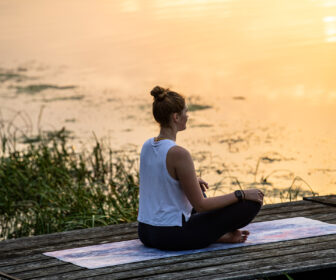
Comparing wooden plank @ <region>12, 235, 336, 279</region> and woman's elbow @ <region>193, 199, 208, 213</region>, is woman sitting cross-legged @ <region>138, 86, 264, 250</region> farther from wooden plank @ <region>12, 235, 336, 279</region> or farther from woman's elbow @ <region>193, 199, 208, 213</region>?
wooden plank @ <region>12, 235, 336, 279</region>

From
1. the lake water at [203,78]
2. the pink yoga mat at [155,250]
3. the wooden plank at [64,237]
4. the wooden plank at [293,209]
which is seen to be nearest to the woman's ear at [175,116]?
the pink yoga mat at [155,250]

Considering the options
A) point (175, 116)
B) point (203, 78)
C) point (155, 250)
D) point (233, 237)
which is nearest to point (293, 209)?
point (233, 237)

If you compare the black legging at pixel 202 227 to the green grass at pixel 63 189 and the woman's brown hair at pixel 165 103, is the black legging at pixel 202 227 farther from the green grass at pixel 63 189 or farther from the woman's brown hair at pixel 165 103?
the green grass at pixel 63 189

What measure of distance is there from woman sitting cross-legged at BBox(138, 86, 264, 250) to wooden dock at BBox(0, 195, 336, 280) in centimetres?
13

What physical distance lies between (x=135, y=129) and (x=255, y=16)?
6.75 m

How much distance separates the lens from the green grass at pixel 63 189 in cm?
654

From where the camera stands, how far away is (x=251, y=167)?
28.0 ft

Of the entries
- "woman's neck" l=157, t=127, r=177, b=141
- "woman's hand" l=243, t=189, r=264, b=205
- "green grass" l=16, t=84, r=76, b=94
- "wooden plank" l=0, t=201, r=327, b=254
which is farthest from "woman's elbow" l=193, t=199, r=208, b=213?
"green grass" l=16, t=84, r=76, b=94

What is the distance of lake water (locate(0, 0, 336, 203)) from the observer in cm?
898

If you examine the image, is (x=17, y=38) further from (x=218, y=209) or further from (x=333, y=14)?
(x=218, y=209)

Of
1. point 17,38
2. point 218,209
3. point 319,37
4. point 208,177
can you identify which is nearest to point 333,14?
point 319,37

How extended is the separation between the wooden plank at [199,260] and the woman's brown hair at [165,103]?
2.62 feet

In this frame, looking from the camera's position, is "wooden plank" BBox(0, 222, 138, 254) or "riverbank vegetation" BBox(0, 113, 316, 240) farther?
"riverbank vegetation" BBox(0, 113, 316, 240)

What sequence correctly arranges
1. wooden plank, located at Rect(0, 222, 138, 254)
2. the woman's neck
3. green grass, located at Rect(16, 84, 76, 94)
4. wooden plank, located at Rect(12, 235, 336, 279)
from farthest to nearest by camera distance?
1. green grass, located at Rect(16, 84, 76, 94)
2. wooden plank, located at Rect(0, 222, 138, 254)
3. the woman's neck
4. wooden plank, located at Rect(12, 235, 336, 279)
